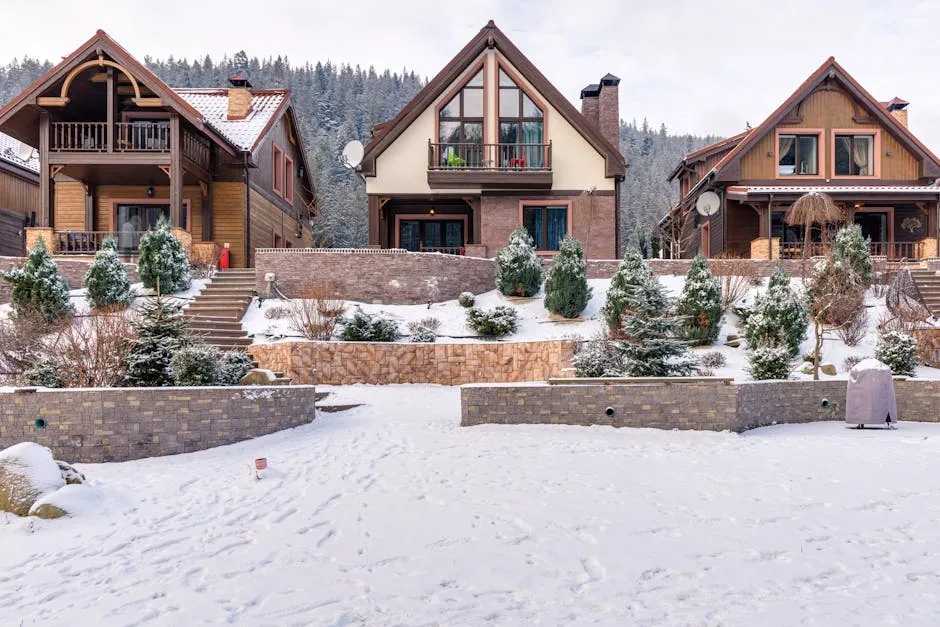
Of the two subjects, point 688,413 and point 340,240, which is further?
point 340,240

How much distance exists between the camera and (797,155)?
21453mm

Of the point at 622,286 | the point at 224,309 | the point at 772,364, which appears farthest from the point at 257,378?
the point at 772,364

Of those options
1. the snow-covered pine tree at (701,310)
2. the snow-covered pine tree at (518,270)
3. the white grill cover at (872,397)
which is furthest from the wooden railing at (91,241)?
the white grill cover at (872,397)

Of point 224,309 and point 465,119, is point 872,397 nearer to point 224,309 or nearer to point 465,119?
point 224,309

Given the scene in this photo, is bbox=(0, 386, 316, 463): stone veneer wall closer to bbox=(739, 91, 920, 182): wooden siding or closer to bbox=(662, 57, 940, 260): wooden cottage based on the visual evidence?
bbox=(662, 57, 940, 260): wooden cottage

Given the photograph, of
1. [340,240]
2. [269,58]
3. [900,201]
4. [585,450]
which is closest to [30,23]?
[585,450]

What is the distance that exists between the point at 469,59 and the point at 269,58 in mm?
79597

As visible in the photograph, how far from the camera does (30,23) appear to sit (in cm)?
1319

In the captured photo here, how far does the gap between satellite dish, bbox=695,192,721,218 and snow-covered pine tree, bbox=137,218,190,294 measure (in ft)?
54.3

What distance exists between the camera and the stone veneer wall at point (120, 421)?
306 inches

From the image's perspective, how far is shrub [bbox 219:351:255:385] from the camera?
9619mm

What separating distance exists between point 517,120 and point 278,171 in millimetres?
9442

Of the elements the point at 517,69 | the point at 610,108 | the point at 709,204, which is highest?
the point at 517,69

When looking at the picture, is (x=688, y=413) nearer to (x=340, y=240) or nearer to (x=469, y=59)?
(x=469, y=59)
